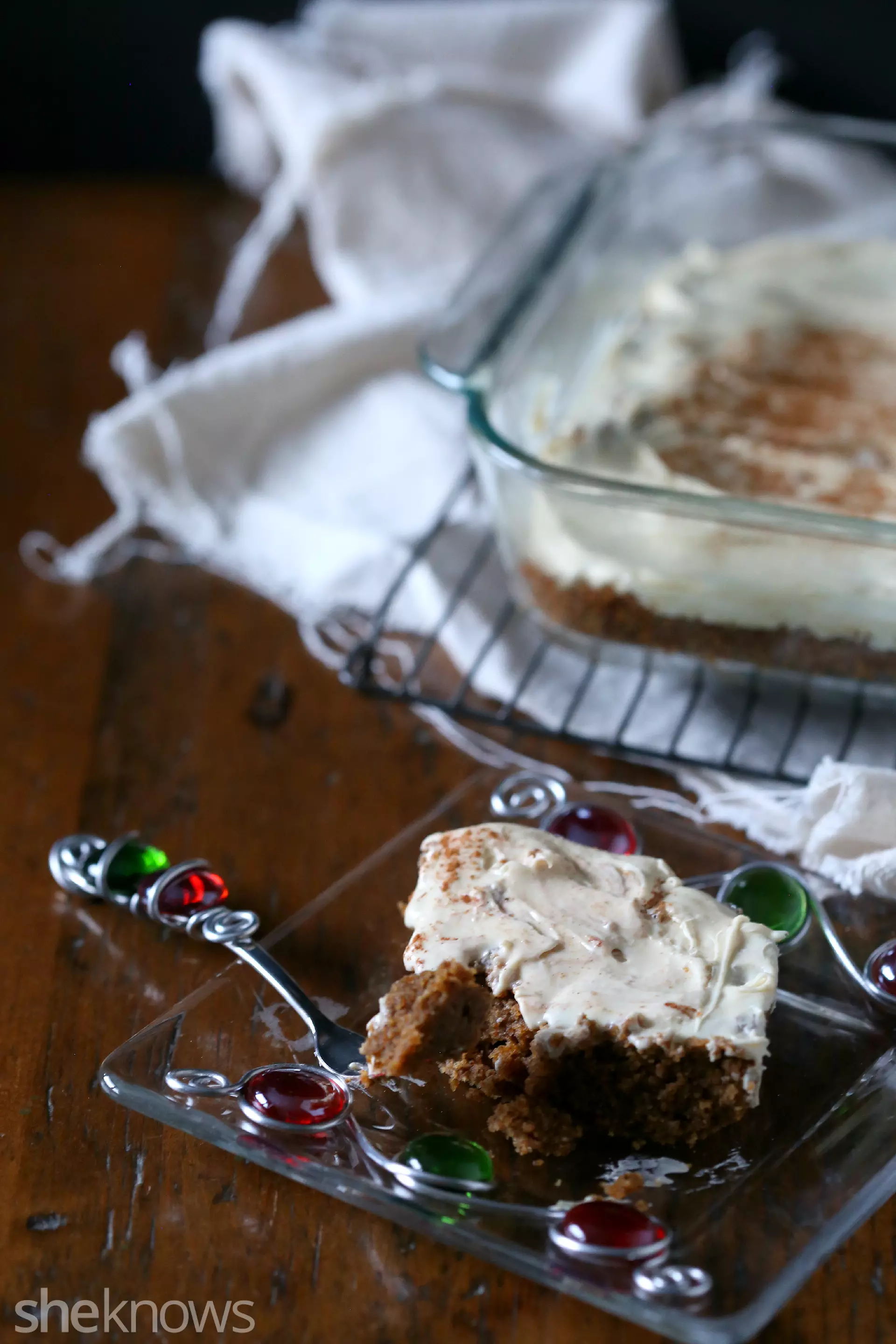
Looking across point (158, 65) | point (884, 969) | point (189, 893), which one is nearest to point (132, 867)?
point (189, 893)

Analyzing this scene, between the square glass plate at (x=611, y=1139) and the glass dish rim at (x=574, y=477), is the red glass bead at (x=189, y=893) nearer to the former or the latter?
the square glass plate at (x=611, y=1139)

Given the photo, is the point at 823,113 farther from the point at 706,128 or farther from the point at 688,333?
the point at 688,333

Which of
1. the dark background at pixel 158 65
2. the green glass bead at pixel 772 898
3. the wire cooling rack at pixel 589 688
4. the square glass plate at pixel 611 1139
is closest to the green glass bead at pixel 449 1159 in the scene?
the square glass plate at pixel 611 1139

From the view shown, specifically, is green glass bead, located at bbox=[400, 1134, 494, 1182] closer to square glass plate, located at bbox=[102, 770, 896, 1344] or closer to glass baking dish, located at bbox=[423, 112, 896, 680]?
square glass plate, located at bbox=[102, 770, 896, 1344]

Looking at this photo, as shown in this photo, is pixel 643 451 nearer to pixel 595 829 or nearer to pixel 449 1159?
pixel 595 829

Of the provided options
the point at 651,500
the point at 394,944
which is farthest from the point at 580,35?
the point at 394,944

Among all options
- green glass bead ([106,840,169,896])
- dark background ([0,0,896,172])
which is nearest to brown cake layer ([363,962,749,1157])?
green glass bead ([106,840,169,896])
